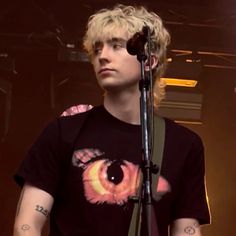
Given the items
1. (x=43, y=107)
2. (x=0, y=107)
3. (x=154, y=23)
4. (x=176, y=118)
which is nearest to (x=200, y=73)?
(x=176, y=118)

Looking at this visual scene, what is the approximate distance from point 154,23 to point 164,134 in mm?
405

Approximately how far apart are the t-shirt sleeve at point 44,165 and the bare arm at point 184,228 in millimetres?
412

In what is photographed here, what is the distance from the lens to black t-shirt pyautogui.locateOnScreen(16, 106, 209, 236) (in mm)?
2012

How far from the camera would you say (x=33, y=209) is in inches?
79.3

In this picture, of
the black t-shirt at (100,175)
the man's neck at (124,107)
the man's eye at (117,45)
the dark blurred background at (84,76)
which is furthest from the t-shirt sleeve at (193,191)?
the dark blurred background at (84,76)

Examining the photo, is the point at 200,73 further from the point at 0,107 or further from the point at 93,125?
the point at 93,125

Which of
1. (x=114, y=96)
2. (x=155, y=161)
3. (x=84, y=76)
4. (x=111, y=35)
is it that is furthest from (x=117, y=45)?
(x=84, y=76)

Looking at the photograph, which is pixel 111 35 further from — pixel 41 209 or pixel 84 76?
pixel 84 76

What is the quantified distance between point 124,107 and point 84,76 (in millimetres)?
3412

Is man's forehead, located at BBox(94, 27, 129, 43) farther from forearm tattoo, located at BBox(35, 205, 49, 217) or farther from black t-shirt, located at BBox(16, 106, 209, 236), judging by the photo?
forearm tattoo, located at BBox(35, 205, 49, 217)

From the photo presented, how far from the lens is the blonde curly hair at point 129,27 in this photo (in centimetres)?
223

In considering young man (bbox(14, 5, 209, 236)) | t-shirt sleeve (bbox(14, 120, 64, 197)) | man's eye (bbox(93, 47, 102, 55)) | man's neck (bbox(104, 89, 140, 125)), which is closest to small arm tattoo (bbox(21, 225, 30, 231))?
young man (bbox(14, 5, 209, 236))

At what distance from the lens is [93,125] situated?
2170mm

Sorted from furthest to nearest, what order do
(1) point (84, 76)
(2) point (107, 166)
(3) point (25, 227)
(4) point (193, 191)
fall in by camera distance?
1. (1) point (84, 76)
2. (4) point (193, 191)
3. (2) point (107, 166)
4. (3) point (25, 227)
